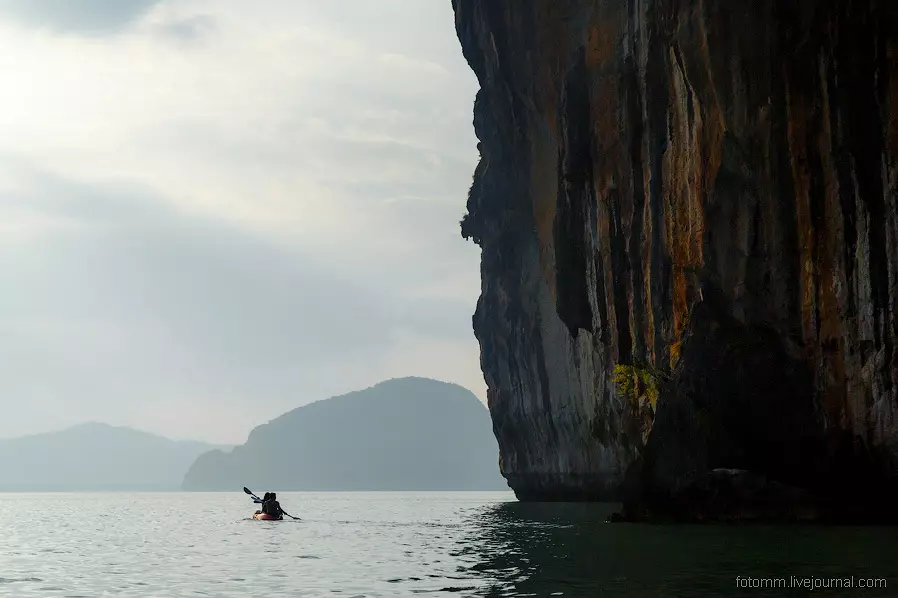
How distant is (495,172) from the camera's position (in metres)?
77.2

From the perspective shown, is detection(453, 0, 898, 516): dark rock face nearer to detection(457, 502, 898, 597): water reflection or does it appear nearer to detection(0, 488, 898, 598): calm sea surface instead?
detection(457, 502, 898, 597): water reflection

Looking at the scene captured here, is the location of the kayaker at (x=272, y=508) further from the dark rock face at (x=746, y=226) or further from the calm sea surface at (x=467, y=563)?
the dark rock face at (x=746, y=226)

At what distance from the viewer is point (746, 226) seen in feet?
127

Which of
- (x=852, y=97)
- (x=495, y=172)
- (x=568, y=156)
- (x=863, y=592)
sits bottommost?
(x=863, y=592)

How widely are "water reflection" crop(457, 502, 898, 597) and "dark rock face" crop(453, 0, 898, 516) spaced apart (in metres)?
4.94

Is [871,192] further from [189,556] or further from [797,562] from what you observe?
[189,556]

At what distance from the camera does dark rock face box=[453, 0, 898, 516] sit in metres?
34.2

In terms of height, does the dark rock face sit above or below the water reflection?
above

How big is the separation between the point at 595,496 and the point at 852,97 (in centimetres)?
4219

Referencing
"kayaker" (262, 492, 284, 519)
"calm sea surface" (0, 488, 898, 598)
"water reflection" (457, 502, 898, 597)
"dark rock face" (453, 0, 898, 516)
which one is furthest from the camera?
"kayaker" (262, 492, 284, 519)

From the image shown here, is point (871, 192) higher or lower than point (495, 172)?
lower

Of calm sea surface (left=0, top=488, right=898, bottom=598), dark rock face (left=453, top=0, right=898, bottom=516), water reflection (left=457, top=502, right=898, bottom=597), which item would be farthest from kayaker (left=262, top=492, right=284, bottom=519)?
water reflection (left=457, top=502, right=898, bottom=597)

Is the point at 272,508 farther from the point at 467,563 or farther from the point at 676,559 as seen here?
the point at 676,559

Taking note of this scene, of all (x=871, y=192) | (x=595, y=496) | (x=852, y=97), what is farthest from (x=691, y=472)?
(x=595, y=496)
